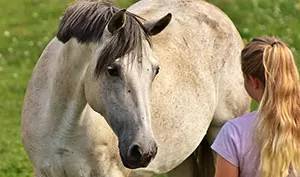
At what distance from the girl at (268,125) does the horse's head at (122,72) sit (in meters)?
0.39

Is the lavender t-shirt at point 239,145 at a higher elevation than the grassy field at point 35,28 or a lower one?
higher

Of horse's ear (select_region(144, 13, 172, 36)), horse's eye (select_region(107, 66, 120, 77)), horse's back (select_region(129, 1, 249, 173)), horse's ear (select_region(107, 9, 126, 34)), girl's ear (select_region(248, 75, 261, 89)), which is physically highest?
horse's ear (select_region(107, 9, 126, 34))

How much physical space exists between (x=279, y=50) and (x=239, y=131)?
0.43 metres

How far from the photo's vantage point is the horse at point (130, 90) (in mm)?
4172

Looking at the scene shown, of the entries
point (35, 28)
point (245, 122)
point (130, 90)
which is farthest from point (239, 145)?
point (35, 28)

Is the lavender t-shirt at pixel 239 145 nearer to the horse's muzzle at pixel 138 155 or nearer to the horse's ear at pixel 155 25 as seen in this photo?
the horse's muzzle at pixel 138 155

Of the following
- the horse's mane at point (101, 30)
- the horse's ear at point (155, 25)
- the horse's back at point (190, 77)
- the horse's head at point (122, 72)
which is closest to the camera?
the horse's head at point (122, 72)

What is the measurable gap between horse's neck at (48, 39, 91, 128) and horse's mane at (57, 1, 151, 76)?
94 millimetres

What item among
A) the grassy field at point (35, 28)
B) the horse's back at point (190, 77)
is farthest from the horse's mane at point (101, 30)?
the grassy field at point (35, 28)

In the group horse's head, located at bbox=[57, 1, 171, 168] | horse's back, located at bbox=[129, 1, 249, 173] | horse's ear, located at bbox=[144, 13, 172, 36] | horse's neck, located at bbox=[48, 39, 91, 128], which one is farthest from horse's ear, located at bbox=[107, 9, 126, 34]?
horse's back, located at bbox=[129, 1, 249, 173]

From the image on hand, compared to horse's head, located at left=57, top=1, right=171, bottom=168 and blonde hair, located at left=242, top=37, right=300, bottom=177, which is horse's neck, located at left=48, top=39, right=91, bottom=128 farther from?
blonde hair, located at left=242, top=37, right=300, bottom=177

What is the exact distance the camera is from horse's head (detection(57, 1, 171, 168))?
4086 millimetres

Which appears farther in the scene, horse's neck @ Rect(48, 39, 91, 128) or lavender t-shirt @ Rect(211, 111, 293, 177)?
horse's neck @ Rect(48, 39, 91, 128)

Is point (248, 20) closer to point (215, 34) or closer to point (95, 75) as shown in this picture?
point (215, 34)
